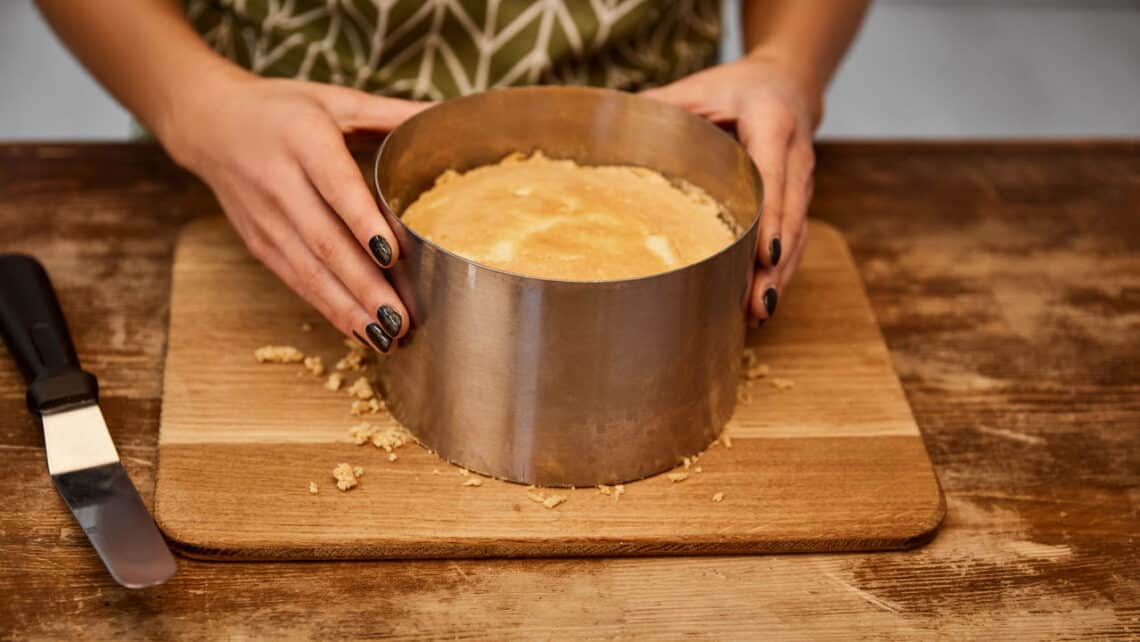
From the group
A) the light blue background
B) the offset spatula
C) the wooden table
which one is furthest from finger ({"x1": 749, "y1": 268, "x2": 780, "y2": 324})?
the light blue background

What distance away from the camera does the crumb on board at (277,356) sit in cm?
114

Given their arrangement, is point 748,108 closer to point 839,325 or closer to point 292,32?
point 839,325

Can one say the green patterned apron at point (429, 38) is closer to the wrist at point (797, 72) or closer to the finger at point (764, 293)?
the wrist at point (797, 72)

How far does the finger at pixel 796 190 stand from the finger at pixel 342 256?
0.38 m

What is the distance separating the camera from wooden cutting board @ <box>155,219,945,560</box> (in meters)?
0.96

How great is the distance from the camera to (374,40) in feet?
4.36

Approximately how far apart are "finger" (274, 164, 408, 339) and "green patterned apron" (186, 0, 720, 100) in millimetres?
351

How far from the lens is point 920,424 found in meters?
1.13

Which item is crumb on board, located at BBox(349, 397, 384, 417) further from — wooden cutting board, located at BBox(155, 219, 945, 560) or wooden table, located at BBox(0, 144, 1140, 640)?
wooden table, located at BBox(0, 144, 1140, 640)

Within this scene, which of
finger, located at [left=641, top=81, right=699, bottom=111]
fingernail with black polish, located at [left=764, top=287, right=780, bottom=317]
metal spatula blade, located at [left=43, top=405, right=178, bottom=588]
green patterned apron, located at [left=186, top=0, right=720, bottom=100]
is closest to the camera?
metal spatula blade, located at [left=43, top=405, right=178, bottom=588]

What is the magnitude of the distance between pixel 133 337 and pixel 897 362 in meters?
0.77

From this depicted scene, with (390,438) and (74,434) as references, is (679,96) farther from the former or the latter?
(74,434)

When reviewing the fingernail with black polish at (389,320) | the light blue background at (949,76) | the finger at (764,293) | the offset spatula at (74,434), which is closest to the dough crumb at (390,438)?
the fingernail with black polish at (389,320)

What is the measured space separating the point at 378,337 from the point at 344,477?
0.12m
